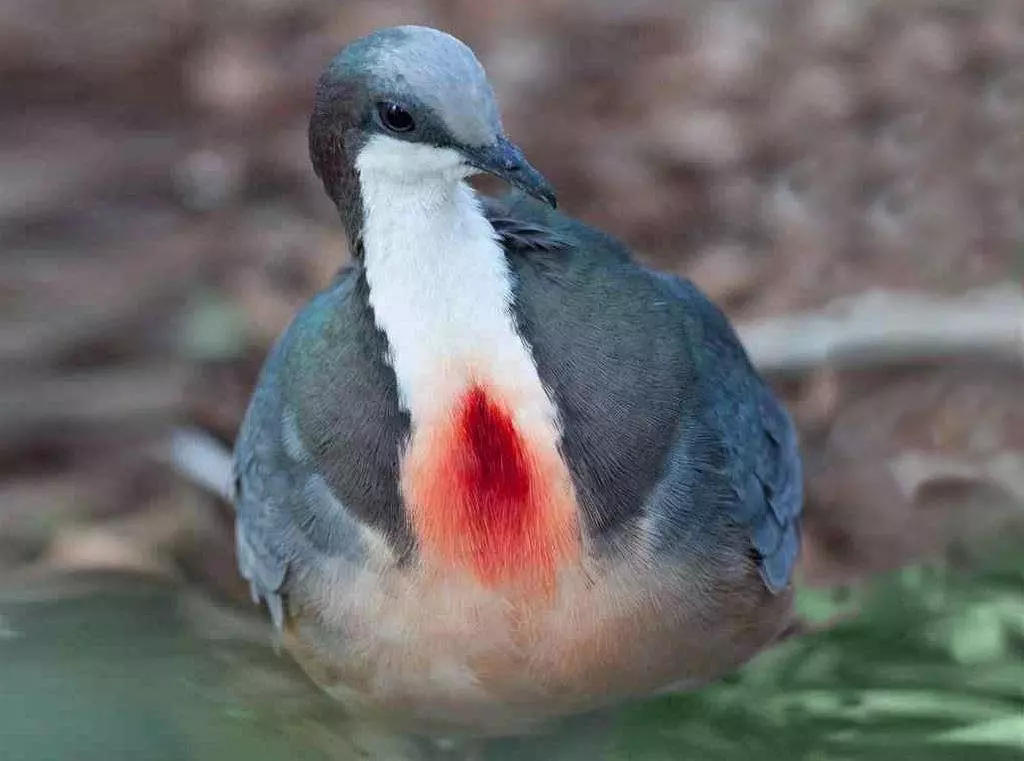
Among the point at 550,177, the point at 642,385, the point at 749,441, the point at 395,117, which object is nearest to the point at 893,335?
the point at 550,177

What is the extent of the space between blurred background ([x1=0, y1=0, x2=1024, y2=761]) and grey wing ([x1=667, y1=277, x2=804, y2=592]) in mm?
324

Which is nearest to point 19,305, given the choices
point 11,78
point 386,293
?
point 11,78

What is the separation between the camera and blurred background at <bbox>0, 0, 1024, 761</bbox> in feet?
11.2

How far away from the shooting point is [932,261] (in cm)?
453

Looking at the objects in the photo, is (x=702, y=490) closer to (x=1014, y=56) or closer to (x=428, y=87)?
(x=428, y=87)

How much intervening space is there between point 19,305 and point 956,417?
2595 mm

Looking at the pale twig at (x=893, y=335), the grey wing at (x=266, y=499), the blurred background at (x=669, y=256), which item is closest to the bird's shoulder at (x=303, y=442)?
the grey wing at (x=266, y=499)

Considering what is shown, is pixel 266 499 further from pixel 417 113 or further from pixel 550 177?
pixel 550 177

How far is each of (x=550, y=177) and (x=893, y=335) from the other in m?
1.20

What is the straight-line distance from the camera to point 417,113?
223cm

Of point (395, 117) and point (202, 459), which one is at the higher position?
point (202, 459)

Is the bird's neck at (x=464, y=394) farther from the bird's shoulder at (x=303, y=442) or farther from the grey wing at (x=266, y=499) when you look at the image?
the grey wing at (x=266, y=499)

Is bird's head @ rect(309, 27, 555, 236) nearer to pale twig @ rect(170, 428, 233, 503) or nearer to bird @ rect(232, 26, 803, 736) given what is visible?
bird @ rect(232, 26, 803, 736)

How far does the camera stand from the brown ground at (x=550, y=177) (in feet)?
13.6
